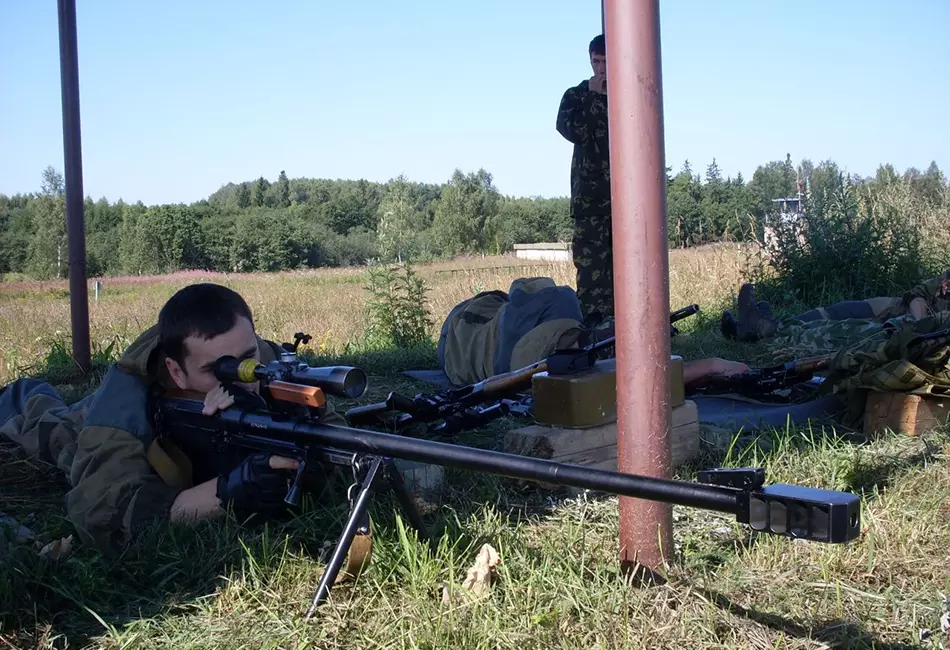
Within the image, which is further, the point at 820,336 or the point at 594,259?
the point at 594,259

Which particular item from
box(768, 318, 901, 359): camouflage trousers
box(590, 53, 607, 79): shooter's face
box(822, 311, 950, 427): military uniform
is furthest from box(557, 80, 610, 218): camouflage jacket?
box(822, 311, 950, 427): military uniform

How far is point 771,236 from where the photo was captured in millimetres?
10812

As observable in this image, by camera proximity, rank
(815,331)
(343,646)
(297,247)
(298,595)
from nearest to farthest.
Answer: (343,646), (298,595), (815,331), (297,247)

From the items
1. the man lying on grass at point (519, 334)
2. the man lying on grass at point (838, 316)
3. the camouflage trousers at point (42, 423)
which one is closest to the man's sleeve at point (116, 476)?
the camouflage trousers at point (42, 423)

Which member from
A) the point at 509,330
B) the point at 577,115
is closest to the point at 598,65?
the point at 577,115

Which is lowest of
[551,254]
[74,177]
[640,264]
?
[640,264]

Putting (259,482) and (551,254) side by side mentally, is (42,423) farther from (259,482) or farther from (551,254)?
(551,254)

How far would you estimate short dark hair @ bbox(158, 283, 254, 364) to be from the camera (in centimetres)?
301

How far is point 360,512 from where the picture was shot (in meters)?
2.36

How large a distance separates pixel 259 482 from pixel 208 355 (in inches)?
24.3

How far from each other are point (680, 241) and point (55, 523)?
12285 mm

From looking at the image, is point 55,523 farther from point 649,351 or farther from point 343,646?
point 649,351

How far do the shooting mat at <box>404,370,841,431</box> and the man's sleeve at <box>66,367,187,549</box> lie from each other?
9.05 ft

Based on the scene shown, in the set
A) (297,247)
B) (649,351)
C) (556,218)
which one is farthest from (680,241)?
(556,218)
